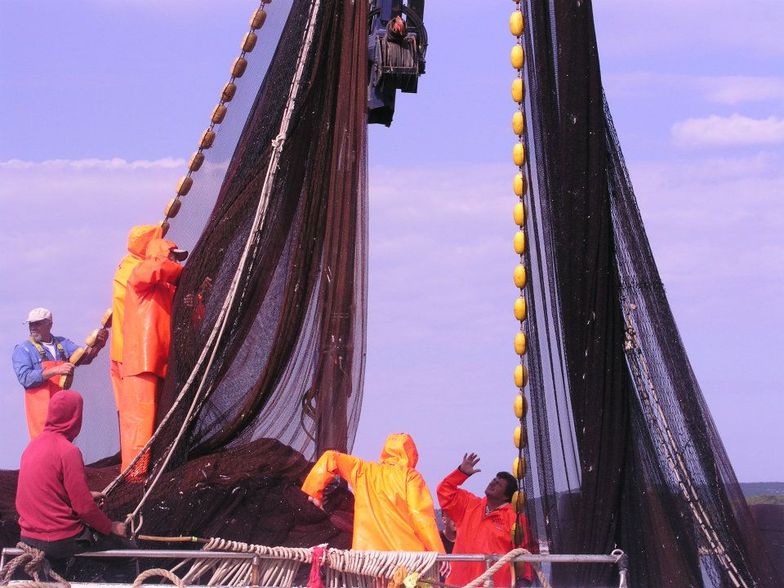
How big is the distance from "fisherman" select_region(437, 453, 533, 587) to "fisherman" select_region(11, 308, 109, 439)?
10.2 ft

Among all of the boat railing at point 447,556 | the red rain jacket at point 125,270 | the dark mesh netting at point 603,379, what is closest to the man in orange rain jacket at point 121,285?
the red rain jacket at point 125,270

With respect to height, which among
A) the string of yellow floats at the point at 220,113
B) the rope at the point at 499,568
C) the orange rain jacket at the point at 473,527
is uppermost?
the string of yellow floats at the point at 220,113

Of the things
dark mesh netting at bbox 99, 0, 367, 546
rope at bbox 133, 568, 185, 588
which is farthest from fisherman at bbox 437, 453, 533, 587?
rope at bbox 133, 568, 185, 588

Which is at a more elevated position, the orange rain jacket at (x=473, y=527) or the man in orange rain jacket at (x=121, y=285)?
the man in orange rain jacket at (x=121, y=285)

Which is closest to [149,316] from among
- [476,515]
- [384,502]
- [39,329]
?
[39,329]

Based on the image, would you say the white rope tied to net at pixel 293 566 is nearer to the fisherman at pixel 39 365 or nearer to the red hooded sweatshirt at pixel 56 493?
the red hooded sweatshirt at pixel 56 493

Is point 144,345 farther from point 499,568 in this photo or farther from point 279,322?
point 499,568

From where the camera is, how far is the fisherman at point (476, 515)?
30.4 feet

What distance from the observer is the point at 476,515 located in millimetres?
9703

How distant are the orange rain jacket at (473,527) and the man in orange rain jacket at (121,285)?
268 cm

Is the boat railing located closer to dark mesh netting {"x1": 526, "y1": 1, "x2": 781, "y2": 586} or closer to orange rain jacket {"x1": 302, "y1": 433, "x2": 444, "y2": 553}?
dark mesh netting {"x1": 526, "y1": 1, "x2": 781, "y2": 586}

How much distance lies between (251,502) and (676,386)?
9.41 ft

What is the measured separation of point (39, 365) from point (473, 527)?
150 inches

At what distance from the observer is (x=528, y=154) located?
863 centimetres
